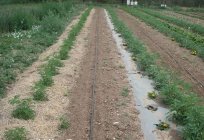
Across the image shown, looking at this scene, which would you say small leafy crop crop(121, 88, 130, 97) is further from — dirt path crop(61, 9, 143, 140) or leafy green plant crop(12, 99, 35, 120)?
leafy green plant crop(12, 99, 35, 120)

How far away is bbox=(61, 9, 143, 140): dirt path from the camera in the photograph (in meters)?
8.40

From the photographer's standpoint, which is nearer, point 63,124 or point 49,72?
point 63,124

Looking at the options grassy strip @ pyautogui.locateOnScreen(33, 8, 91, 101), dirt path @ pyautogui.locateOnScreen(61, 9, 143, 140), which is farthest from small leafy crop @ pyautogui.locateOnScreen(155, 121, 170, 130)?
grassy strip @ pyautogui.locateOnScreen(33, 8, 91, 101)

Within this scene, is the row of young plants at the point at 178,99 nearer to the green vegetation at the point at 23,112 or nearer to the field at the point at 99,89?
the field at the point at 99,89

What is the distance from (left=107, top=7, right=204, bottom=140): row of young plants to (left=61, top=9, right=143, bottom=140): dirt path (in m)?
0.85

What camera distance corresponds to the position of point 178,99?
32.3 ft

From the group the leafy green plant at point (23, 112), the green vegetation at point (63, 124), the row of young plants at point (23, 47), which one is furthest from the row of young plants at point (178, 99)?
the row of young plants at point (23, 47)

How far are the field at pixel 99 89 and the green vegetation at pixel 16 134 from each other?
2 cm

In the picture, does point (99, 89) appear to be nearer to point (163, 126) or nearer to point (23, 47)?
point (163, 126)

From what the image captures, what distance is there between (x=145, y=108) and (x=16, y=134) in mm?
3532

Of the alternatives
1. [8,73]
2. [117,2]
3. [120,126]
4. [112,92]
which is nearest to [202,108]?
[120,126]

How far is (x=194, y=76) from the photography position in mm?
12891

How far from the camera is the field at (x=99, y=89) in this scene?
8.46 m

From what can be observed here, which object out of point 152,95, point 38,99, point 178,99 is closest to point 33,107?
point 38,99
